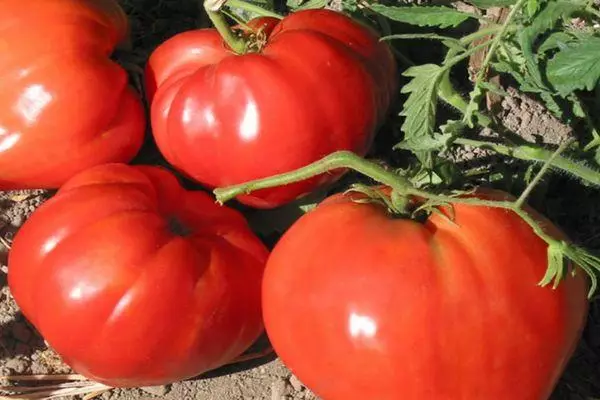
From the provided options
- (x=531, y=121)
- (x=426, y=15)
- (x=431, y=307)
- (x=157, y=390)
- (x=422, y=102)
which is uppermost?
(x=426, y=15)

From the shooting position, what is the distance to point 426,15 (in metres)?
1.68

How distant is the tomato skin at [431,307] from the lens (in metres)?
1.43

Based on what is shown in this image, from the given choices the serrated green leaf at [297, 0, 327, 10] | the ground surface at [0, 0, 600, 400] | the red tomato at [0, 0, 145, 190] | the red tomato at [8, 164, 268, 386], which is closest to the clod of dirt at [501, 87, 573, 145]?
the ground surface at [0, 0, 600, 400]

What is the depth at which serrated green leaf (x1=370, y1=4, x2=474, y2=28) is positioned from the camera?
5.46ft

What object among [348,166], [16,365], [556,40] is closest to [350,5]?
[556,40]

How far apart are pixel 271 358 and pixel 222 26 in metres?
0.67

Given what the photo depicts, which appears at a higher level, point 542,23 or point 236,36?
point 542,23

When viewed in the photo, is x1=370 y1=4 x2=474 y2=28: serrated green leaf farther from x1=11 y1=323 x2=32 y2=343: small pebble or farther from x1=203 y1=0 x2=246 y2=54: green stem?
x1=11 y1=323 x2=32 y2=343: small pebble

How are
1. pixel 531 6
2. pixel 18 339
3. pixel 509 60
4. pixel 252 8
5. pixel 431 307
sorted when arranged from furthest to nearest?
pixel 18 339 < pixel 252 8 < pixel 509 60 < pixel 531 6 < pixel 431 307

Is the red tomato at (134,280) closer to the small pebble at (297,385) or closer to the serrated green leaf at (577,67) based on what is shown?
the small pebble at (297,385)

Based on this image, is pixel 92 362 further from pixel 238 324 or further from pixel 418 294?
pixel 418 294

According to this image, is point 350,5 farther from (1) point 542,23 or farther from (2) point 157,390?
(2) point 157,390

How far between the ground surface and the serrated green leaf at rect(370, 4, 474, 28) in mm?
440

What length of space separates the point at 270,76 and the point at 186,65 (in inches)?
9.0
